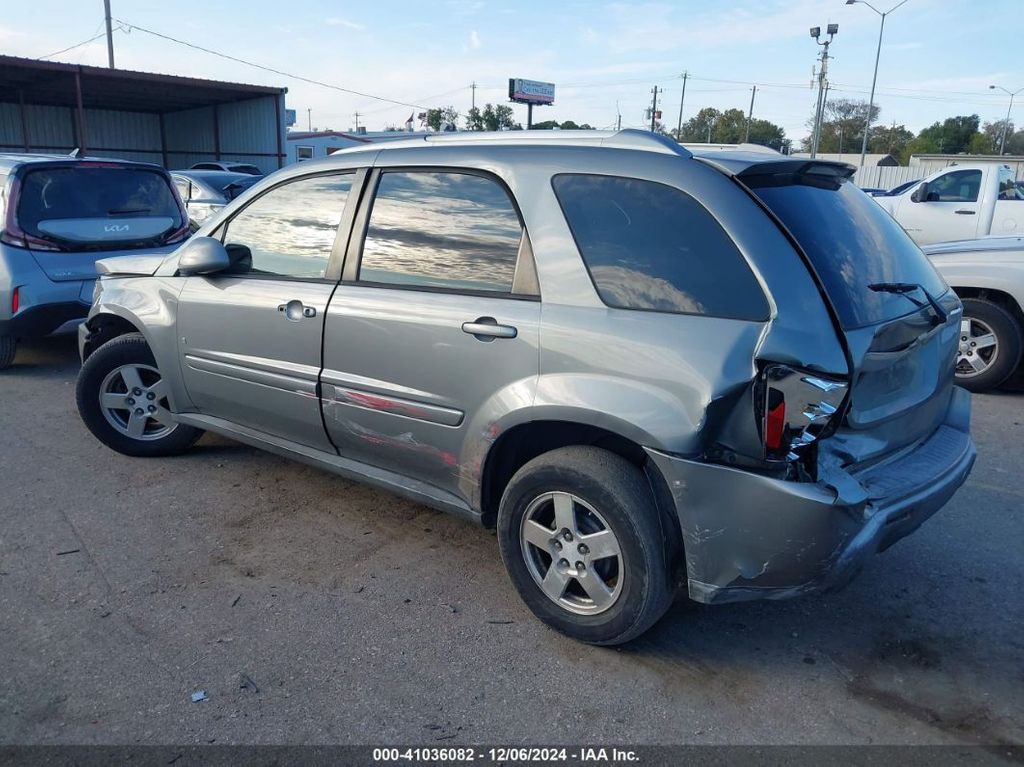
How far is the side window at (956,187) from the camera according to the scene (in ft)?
40.2

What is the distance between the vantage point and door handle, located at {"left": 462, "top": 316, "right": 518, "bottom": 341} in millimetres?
2963

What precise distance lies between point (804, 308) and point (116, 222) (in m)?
6.29

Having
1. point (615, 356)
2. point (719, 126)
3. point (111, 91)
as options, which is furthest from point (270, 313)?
point (719, 126)

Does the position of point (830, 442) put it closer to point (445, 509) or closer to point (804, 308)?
point (804, 308)

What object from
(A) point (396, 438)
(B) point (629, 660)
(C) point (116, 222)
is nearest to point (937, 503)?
(B) point (629, 660)

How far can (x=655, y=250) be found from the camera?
2746 mm

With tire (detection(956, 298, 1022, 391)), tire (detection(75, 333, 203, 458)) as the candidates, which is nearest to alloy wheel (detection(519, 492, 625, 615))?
tire (detection(75, 333, 203, 458))

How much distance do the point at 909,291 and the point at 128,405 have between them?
4236mm

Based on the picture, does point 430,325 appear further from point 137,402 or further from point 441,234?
Answer: point 137,402

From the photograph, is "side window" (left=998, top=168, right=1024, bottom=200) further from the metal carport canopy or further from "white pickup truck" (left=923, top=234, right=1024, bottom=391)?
the metal carport canopy

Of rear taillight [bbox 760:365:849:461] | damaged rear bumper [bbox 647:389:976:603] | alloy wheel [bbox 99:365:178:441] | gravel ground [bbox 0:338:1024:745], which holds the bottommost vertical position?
gravel ground [bbox 0:338:1024:745]

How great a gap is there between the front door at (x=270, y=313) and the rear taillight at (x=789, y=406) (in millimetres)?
2000

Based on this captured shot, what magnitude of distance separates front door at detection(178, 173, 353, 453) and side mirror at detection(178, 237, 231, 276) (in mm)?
117

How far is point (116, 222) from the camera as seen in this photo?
6914 mm
